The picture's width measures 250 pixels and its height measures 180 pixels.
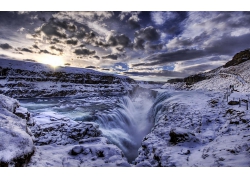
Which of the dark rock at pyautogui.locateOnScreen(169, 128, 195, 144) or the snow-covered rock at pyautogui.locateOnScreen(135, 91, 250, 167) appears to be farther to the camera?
the dark rock at pyautogui.locateOnScreen(169, 128, 195, 144)

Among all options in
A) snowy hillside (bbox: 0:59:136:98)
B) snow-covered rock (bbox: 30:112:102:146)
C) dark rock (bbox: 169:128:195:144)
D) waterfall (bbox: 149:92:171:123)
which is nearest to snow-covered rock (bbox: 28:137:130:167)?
snow-covered rock (bbox: 30:112:102:146)

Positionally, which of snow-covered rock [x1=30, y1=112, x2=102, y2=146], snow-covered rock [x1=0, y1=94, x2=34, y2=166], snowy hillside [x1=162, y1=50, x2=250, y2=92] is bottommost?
snow-covered rock [x1=30, y1=112, x2=102, y2=146]

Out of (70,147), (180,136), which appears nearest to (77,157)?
(70,147)

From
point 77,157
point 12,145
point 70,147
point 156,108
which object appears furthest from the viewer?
point 156,108

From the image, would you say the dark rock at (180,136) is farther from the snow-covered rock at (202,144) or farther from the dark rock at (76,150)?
the dark rock at (76,150)

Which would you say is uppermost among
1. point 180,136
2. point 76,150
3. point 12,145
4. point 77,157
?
point 12,145

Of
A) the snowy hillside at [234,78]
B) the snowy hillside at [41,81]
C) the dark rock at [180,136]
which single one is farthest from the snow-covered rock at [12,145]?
the snowy hillside at [41,81]

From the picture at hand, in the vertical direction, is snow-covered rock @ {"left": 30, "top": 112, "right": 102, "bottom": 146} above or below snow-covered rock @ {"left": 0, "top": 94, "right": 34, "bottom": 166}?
below

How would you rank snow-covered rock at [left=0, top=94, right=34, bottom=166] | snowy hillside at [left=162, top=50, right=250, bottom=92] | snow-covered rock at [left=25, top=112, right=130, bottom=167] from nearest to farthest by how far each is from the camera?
snow-covered rock at [left=0, top=94, right=34, bottom=166] → snow-covered rock at [left=25, top=112, right=130, bottom=167] → snowy hillside at [left=162, top=50, right=250, bottom=92]

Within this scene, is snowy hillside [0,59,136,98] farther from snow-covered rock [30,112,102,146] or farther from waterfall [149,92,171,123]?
snow-covered rock [30,112,102,146]

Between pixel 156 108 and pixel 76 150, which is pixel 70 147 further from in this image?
pixel 156 108
